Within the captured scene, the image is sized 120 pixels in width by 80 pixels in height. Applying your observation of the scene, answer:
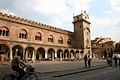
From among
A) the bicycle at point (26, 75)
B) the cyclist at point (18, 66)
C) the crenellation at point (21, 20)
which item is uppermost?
the crenellation at point (21, 20)

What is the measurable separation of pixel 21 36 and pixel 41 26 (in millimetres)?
7510

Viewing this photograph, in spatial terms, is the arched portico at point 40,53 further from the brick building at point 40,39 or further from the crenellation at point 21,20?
the crenellation at point 21,20

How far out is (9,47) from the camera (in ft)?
118

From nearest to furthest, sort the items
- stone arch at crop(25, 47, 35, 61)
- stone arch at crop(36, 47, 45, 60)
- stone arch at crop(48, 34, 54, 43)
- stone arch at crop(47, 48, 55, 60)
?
1. stone arch at crop(25, 47, 35, 61)
2. stone arch at crop(36, 47, 45, 60)
3. stone arch at crop(47, 48, 55, 60)
4. stone arch at crop(48, 34, 54, 43)

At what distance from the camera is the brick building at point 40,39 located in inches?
1446

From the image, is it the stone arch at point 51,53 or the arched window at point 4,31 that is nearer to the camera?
the arched window at point 4,31

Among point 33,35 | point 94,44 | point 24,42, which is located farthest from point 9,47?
point 94,44

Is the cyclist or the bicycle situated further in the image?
the cyclist

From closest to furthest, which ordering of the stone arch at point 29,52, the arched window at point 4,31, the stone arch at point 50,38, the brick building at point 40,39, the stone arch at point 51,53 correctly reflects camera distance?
1. the arched window at point 4,31
2. the brick building at point 40,39
3. the stone arch at point 29,52
4. the stone arch at point 51,53
5. the stone arch at point 50,38

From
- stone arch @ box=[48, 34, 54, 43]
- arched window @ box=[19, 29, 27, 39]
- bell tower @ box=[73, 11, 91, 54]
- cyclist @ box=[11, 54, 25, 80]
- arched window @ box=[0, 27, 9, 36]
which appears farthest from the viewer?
bell tower @ box=[73, 11, 91, 54]

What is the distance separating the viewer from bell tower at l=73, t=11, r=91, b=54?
189 ft

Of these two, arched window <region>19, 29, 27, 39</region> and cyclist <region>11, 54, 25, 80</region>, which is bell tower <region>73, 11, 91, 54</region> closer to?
arched window <region>19, 29, 27, 39</region>

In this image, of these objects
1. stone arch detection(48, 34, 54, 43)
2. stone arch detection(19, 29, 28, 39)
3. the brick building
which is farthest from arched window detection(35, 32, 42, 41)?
stone arch detection(48, 34, 54, 43)

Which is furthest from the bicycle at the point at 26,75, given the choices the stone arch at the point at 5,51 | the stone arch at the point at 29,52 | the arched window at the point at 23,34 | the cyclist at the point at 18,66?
the stone arch at the point at 29,52
